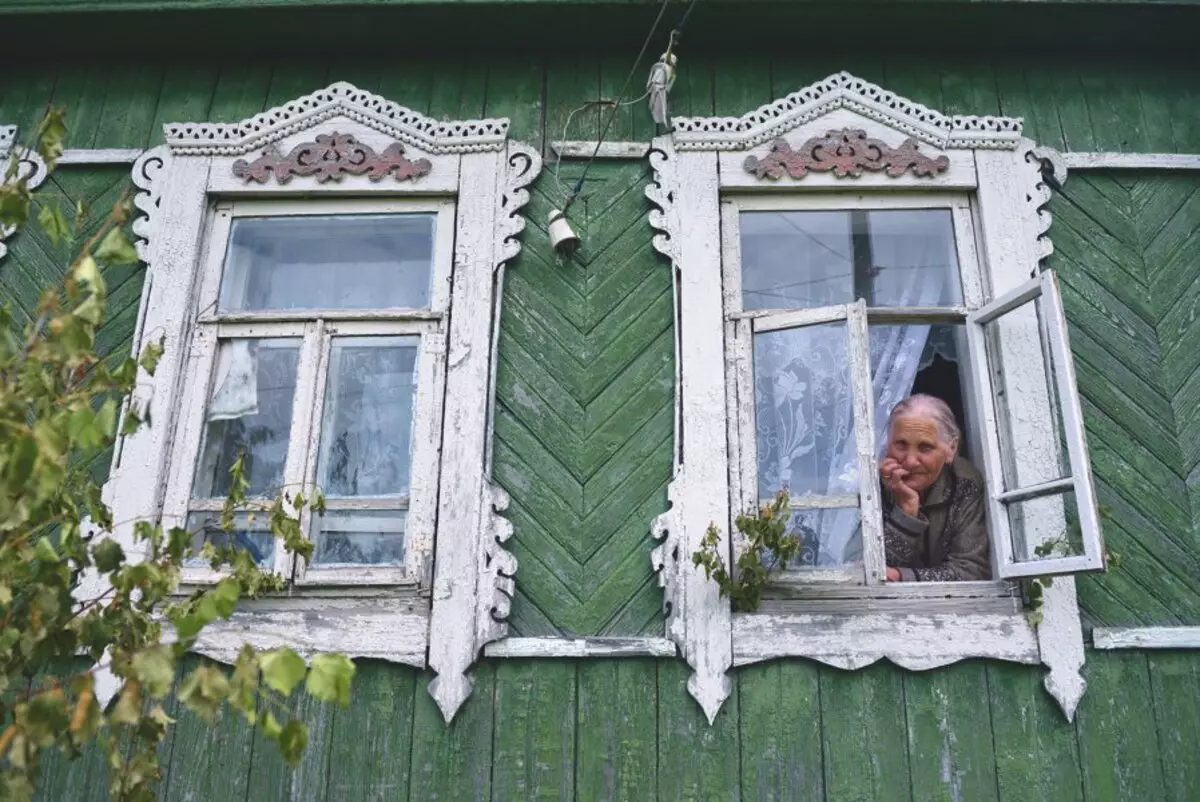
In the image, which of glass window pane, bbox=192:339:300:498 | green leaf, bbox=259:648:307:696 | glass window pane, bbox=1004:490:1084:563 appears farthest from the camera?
glass window pane, bbox=192:339:300:498

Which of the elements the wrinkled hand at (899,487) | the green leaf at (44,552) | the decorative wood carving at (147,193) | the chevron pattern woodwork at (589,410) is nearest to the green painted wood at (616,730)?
the chevron pattern woodwork at (589,410)

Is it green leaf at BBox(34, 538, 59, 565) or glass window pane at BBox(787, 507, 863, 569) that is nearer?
green leaf at BBox(34, 538, 59, 565)

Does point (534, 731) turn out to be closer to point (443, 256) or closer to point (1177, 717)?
point (443, 256)

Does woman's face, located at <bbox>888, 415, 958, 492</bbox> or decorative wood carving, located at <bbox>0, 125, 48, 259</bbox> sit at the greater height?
decorative wood carving, located at <bbox>0, 125, 48, 259</bbox>

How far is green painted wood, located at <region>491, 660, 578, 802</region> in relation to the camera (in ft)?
10.4

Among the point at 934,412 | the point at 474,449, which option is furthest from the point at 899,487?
the point at 474,449

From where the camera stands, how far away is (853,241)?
3908mm

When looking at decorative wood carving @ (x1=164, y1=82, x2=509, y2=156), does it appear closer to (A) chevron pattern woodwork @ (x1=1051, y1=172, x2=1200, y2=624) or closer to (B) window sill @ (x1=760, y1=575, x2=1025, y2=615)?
(B) window sill @ (x1=760, y1=575, x2=1025, y2=615)

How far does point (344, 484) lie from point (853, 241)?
1.90m

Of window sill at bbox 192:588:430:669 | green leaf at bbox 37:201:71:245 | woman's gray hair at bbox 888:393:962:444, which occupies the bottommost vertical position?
window sill at bbox 192:588:430:669

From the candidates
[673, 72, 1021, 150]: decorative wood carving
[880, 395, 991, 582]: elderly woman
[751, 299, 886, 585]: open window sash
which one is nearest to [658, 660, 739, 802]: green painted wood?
[751, 299, 886, 585]: open window sash

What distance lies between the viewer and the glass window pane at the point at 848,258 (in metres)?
3.83

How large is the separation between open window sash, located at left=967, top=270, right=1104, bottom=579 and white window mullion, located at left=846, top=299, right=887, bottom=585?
0.36 meters

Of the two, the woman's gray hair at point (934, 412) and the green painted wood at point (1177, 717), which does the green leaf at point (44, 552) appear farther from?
the green painted wood at point (1177, 717)
